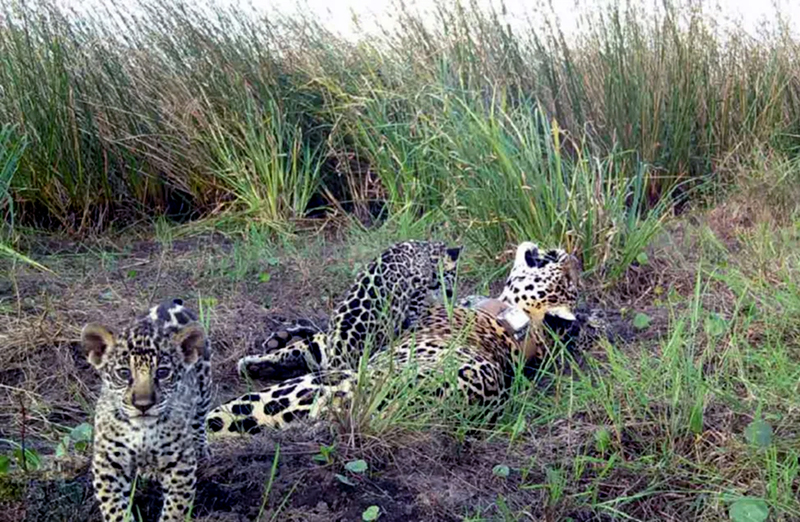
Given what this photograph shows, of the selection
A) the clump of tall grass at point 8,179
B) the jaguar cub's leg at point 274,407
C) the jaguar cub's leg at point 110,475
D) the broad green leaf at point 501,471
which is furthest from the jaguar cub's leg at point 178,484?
the clump of tall grass at point 8,179

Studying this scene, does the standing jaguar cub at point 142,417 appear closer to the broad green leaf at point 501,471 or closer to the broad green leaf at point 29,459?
the broad green leaf at point 29,459

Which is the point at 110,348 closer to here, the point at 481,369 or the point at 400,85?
the point at 481,369

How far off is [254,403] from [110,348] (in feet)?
3.35

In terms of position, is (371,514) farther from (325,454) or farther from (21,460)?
(21,460)

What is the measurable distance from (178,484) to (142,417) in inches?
9.7

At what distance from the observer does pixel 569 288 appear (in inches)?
202

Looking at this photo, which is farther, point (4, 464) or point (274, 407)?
point (274, 407)

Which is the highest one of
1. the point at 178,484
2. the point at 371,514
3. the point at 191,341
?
the point at 191,341

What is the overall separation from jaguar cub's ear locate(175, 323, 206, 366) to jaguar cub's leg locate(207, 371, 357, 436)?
0.72 meters

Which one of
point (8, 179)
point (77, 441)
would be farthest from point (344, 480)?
point (8, 179)

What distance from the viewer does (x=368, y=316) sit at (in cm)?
456

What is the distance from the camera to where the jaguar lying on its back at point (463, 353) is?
12.5 ft

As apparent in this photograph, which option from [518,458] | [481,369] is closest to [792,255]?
[481,369]

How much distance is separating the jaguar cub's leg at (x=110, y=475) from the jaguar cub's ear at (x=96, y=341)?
239 millimetres
